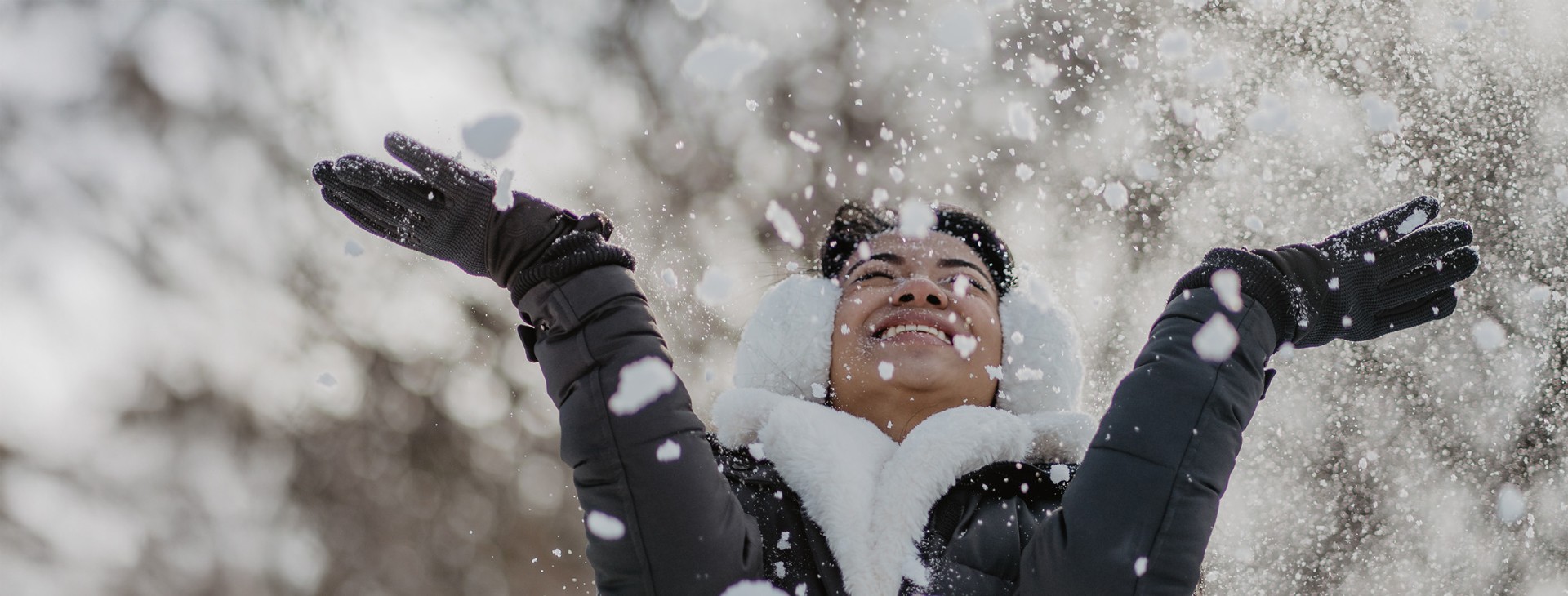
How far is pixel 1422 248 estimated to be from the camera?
6.73 feet

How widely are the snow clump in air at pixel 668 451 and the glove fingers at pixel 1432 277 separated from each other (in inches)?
60.0

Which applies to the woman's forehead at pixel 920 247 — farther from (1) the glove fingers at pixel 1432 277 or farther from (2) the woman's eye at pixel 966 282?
(1) the glove fingers at pixel 1432 277

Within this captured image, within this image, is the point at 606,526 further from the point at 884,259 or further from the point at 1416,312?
the point at 1416,312

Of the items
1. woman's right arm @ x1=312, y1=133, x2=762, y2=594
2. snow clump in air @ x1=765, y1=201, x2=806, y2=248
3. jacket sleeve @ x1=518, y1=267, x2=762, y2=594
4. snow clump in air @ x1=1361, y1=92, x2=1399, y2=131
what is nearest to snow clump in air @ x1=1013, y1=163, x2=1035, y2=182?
snow clump in air @ x1=765, y1=201, x2=806, y2=248

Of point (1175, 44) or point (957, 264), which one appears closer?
point (957, 264)

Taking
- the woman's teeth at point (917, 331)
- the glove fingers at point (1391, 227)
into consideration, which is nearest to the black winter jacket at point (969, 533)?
the glove fingers at point (1391, 227)

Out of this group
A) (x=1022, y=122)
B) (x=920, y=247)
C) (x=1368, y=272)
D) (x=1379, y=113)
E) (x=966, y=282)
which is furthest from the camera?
(x=1022, y=122)

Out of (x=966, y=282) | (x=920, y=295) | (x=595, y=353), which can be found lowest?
(x=595, y=353)

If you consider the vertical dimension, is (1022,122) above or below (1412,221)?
above

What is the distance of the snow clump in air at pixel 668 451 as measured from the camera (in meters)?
1.73

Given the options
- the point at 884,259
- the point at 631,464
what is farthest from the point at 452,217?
the point at 884,259

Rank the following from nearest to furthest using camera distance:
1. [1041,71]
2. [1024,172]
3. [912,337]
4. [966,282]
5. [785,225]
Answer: [912,337] < [966,282] < [1041,71] < [1024,172] < [785,225]

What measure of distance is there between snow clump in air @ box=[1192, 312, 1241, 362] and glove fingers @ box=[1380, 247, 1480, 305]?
19.6 inches

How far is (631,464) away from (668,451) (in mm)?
68
